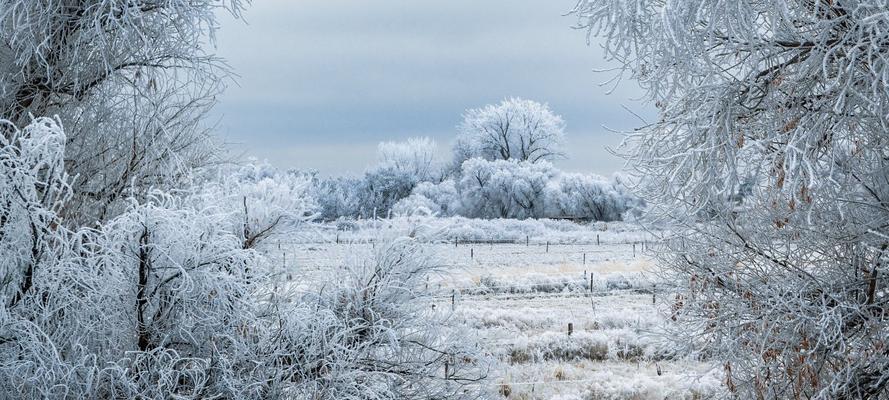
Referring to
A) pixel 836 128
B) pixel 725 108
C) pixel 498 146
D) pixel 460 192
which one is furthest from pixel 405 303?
pixel 498 146

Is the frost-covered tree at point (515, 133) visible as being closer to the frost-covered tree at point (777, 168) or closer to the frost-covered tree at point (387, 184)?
the frost-covered tree at point (387, 184)

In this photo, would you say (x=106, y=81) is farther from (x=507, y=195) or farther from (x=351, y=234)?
(x=507, y=195)

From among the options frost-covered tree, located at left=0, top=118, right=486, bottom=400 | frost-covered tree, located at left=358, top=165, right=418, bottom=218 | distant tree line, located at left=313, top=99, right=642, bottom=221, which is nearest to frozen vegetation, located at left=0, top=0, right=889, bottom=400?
frost-covered tree, located at left=0, top=118, right=486, bottom=400

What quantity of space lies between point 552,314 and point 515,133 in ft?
152

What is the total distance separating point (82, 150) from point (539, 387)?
7.22m

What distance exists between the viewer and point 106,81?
646cm

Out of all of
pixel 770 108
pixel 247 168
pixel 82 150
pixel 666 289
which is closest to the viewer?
pixel 770 108

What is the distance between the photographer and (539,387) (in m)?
11.3

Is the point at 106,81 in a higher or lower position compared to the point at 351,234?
higher

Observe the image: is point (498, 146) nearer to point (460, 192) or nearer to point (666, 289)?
point (460, 192)

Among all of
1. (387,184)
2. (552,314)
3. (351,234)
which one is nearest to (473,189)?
(387,184)

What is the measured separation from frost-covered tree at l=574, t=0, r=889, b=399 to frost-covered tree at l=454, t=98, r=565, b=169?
5389 cm

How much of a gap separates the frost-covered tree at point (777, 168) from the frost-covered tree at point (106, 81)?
340 cm

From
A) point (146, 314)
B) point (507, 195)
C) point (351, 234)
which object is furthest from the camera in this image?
point (507, 195)
